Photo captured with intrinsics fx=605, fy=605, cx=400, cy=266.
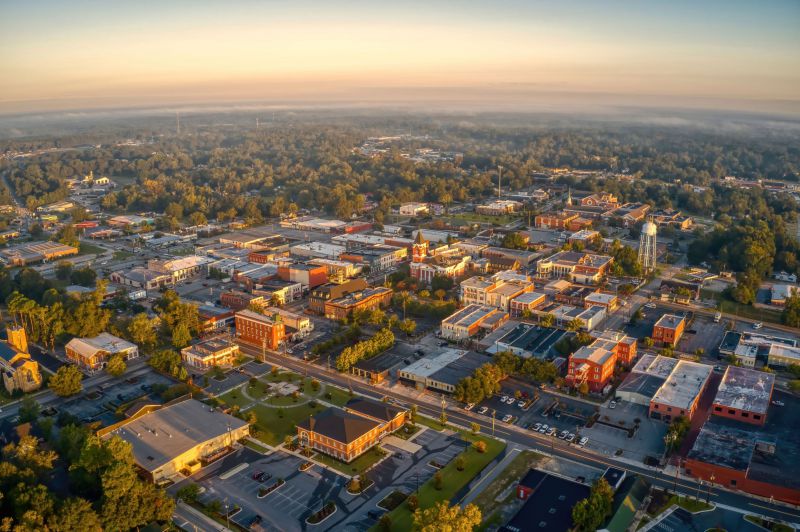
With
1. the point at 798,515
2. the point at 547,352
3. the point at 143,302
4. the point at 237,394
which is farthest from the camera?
the point at 143,302

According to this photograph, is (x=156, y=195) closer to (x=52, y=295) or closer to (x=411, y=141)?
(x=52, y=295)

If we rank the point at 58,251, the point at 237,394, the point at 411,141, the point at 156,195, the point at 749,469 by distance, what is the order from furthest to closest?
the point at 411,141
the point at 156,195
the point at 58,251
the point at 237,394
the point at 749,469

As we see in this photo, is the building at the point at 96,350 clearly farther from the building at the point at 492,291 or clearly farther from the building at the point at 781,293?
the building at the point at 781,293

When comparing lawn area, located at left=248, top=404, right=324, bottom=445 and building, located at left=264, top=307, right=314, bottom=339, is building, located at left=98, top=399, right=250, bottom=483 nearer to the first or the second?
lawn area, located at left=248, top=404, right=324, bottom=445

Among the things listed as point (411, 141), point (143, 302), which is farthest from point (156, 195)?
point (411, 141)

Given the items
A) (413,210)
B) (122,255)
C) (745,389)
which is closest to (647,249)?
(745,389)

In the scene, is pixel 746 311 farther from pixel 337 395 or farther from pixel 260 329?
pixel 260 329
